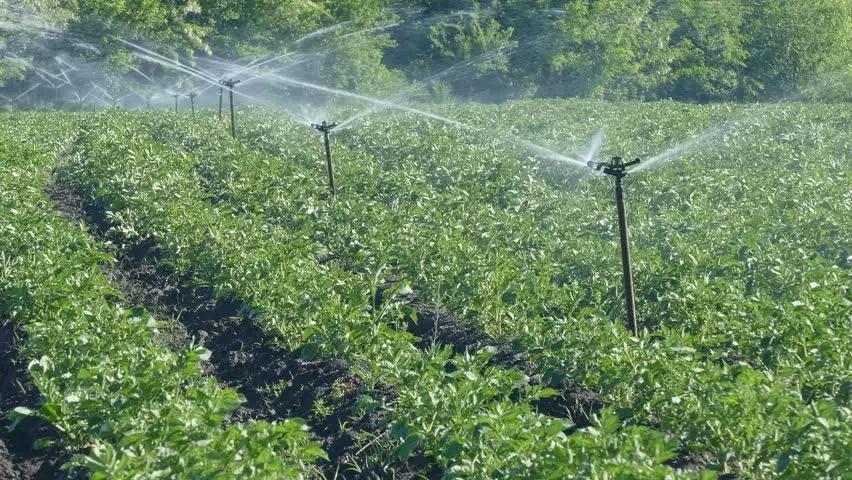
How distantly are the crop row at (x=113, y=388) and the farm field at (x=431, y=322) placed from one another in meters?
0.02

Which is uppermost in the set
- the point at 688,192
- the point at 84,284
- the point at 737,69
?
the point at 84,284

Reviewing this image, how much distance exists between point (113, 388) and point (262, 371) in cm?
185

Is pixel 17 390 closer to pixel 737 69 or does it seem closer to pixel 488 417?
pixel 488 417

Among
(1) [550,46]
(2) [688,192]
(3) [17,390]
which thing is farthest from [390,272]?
(1) [550,46]

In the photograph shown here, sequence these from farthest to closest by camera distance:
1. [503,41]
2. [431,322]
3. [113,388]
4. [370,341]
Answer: [503,41] → [431,322] → [370,341] → [113,388]

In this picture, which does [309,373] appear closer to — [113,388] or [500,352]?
[500,352]

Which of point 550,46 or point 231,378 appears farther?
point 550,46

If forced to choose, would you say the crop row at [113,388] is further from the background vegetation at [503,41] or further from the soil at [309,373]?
the background vegetation at [503,41]

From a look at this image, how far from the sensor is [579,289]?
729 cm

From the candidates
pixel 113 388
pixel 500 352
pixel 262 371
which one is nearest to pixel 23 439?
pixel 113 388

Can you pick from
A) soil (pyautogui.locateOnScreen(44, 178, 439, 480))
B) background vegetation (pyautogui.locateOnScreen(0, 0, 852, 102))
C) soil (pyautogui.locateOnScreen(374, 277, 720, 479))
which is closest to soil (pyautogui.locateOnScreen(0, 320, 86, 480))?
soil (pyautogui.locateOnScreen(44, 178, 439, 480))

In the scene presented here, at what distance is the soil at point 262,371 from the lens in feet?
19.4

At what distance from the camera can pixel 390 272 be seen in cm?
923

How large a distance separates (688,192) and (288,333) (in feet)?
19.3
